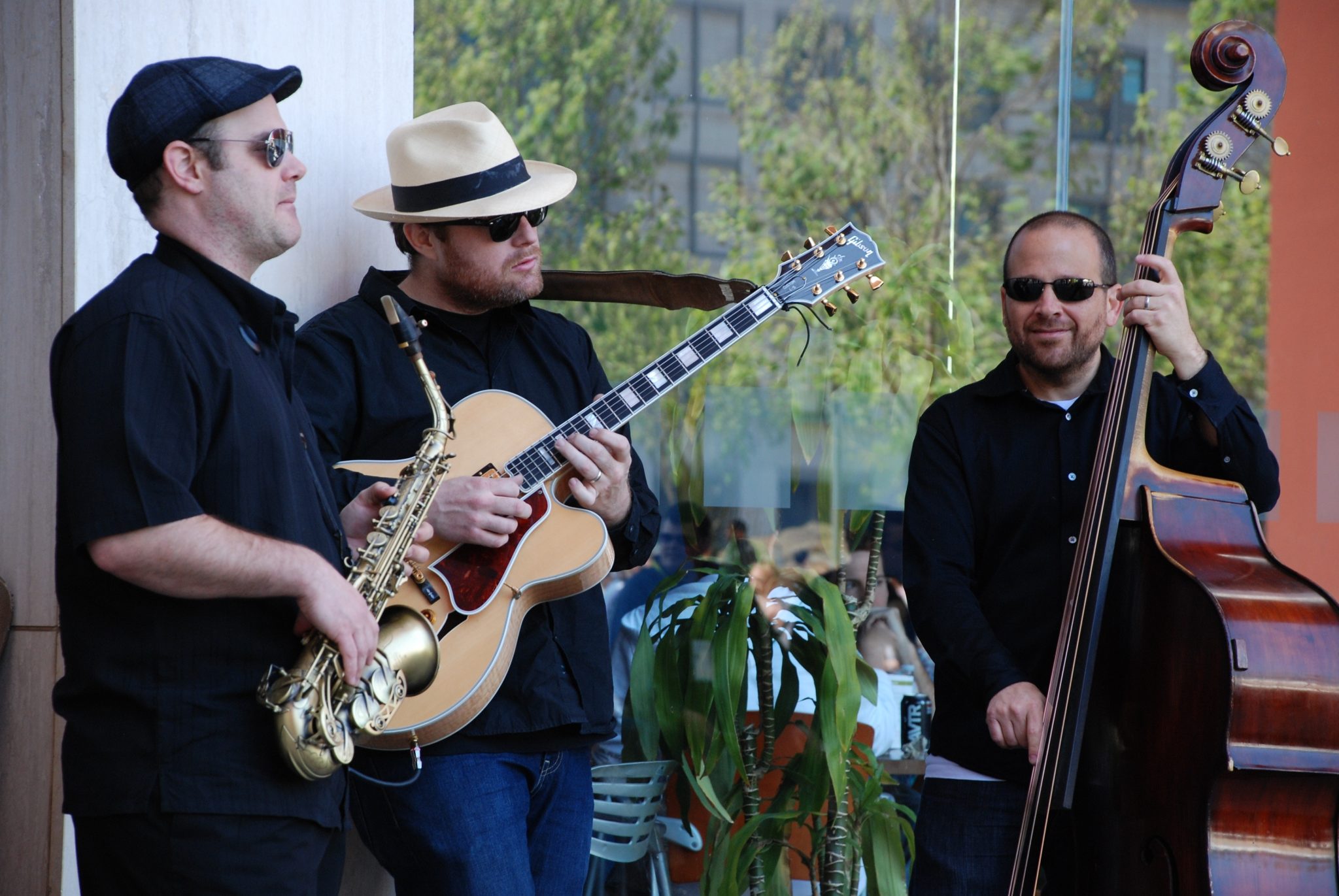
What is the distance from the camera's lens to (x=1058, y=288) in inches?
98.7

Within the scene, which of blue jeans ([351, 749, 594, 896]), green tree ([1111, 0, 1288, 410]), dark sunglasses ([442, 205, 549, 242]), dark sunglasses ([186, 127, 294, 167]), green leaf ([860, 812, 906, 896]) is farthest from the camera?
green tree ([1111, 0, 1288, 410])

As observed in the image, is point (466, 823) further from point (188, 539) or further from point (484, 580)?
point (188, 539)

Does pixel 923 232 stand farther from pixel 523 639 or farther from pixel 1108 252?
pixel 523 639

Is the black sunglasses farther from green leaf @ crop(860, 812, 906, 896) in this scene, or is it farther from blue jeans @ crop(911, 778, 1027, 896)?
green leaf @ crop(860, 812, 906, 896)

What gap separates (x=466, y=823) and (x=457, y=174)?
4.08ft

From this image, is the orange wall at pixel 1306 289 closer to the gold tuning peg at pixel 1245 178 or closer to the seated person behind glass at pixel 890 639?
the seated person behind glass at pixel 890 639

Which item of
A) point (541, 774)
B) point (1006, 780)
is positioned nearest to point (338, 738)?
point (541, 774)

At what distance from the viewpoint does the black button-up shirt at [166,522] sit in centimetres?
167

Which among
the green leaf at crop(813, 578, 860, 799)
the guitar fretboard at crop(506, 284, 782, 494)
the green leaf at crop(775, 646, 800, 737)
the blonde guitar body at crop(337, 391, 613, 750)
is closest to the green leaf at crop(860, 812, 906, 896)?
the green leaf at crop(813, 578, 860, 799)

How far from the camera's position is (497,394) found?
258 cm

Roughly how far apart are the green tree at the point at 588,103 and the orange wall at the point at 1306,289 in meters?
2.08

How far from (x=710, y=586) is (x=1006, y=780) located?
1095mm

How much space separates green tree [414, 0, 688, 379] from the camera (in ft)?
13.6

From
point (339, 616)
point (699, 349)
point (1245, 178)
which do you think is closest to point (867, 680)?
point (699, 349)
